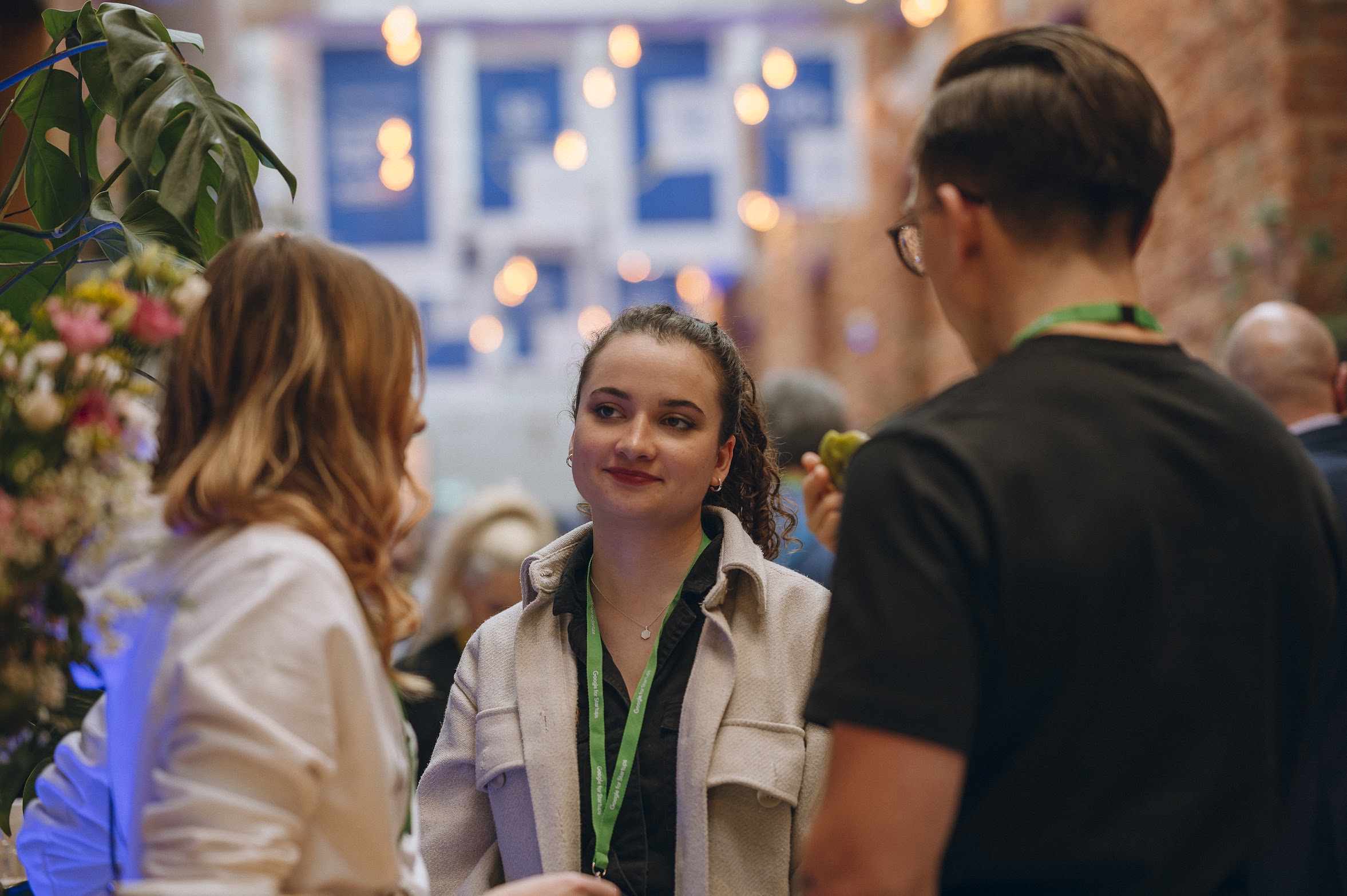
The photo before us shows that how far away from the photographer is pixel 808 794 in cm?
181

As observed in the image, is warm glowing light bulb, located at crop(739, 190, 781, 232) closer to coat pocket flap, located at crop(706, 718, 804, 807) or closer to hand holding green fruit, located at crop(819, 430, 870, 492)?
hand holding green fruit, located at crop(819, 430, 870, 492)

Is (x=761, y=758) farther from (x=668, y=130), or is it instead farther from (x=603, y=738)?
(x=668, y=130)

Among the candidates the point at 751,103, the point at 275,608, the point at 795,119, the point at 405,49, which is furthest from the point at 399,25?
the point at 275,608

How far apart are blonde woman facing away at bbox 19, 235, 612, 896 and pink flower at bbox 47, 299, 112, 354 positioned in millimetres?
135

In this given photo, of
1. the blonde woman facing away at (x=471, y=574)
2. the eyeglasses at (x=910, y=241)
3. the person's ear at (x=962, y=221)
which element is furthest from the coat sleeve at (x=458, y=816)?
the blonde woman facing away at (x=471, y=574)

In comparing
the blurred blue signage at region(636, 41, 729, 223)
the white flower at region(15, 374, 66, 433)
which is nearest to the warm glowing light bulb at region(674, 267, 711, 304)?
the blurred blue signage at region(636, 41, 729, 223)

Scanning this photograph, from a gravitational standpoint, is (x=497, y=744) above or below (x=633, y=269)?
below

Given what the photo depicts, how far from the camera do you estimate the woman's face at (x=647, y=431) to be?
6.46 feet

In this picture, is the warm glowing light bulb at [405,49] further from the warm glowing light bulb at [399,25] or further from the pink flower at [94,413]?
the pink flower at [94,413]

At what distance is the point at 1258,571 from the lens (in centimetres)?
127

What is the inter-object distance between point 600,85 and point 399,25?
1.23 meters

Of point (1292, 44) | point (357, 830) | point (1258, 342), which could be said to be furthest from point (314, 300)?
point (1292, 44)

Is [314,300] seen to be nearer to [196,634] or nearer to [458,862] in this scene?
[196,634]

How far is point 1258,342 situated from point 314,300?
2.61 m
